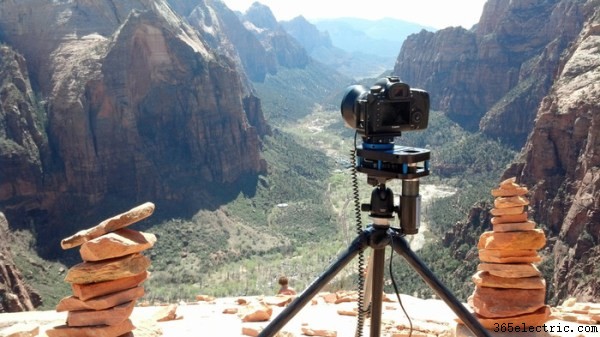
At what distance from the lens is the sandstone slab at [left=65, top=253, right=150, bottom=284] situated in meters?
9.07

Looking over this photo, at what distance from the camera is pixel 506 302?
9.78m

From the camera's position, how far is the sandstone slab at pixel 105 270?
357 inches

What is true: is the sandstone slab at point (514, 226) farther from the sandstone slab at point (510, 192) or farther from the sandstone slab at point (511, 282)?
the sandstone slab at point (511, 282)

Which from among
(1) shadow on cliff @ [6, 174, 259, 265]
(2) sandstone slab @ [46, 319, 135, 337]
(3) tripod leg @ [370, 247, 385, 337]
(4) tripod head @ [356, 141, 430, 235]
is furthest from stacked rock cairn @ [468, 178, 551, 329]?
(1) shadow on cliff @ [6, 174, 259, 265]

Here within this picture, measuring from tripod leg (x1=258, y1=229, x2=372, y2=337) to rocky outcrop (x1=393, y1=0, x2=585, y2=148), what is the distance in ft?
307

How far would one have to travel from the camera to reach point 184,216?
222ft

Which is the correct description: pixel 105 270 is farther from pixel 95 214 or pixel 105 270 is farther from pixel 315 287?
pixel 95 214

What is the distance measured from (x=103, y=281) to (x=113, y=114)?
6068cm

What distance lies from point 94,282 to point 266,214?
222 ft

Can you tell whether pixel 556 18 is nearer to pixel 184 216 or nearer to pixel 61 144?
pixel 184 216

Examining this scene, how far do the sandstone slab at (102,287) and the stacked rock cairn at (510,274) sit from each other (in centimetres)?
593

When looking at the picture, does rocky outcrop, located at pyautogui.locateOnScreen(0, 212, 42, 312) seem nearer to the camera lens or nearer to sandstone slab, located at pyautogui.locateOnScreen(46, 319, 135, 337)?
sandstone slab, located at pyautogui.locateOnScreen(46, 319, 135, 337)

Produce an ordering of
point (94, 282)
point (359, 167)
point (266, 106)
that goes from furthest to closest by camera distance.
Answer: point (266, 106) → point (94, 282) → point (359, 167)

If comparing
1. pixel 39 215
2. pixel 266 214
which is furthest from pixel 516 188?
pixel 266 214
